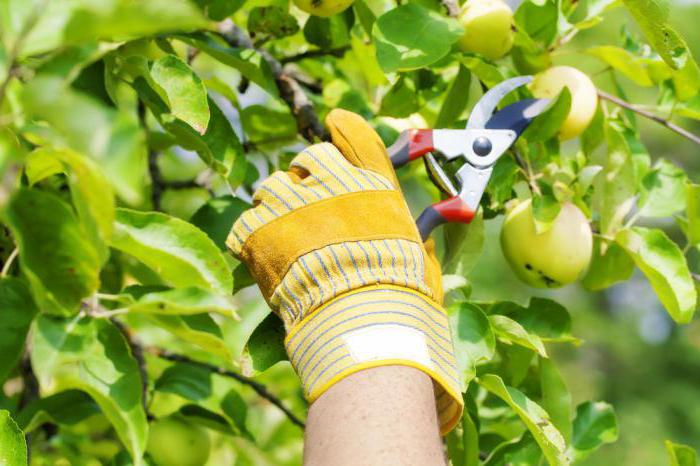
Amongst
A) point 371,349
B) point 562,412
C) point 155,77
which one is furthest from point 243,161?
point 562,412

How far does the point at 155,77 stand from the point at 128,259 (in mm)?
430

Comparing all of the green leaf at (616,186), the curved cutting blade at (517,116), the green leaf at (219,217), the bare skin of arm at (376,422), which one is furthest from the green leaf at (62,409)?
the green leaf at (616,186)

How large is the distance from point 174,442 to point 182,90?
45 cm

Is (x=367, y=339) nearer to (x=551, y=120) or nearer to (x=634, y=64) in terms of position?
(x=551, y=120)

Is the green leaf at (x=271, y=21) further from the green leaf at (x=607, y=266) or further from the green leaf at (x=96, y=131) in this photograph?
the green leaf at (x=96, y=131)

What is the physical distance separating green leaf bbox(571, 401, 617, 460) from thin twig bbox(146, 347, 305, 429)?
1.13 ft

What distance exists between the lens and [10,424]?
2.47 feet

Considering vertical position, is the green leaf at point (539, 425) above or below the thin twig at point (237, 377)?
above

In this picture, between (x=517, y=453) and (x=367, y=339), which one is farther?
(x=517, y=453)

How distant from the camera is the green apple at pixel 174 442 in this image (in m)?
1.08

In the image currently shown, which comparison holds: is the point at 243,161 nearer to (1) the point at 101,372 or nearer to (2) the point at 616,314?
(1) the point at 101,372

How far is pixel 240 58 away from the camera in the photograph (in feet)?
3.34

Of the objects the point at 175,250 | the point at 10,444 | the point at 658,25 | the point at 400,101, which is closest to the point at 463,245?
the point at 400,101

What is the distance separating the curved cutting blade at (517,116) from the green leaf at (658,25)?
0.43ft
